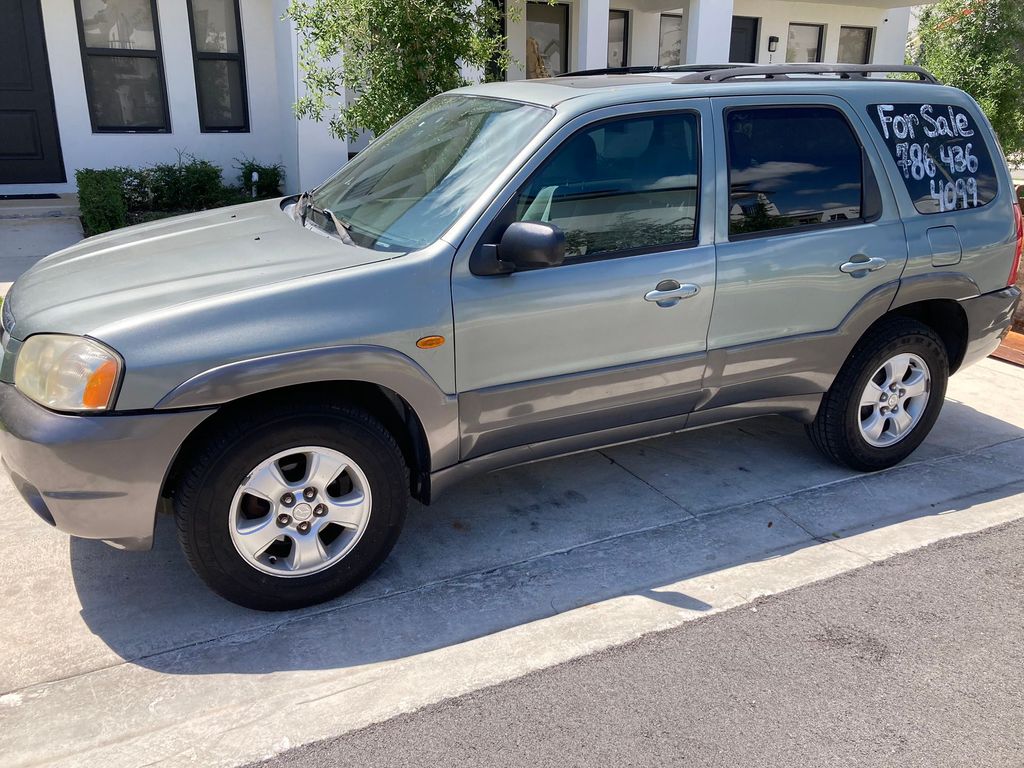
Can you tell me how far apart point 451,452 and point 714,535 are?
1.36 meters

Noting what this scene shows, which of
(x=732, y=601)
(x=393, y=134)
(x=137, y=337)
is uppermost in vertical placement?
(x=393, y=134)

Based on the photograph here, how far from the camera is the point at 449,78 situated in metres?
6.42

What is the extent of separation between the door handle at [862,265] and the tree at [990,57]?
23.4ft

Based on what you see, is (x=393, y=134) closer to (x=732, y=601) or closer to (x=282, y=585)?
(x=282, y=585)

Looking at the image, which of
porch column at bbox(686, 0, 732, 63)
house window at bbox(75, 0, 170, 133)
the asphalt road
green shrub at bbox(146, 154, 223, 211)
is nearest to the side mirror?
the asphalt road

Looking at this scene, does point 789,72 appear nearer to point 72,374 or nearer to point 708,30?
point 72,374

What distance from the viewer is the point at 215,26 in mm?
10953

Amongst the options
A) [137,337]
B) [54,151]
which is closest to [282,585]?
[137,337]

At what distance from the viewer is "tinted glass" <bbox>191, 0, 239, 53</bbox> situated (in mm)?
10836

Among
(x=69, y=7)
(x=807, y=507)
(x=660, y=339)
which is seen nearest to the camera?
(x=660, y=339)

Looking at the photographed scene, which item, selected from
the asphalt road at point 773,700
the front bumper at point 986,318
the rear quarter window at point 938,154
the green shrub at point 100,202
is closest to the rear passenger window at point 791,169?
the rear quarter window at point 938,154

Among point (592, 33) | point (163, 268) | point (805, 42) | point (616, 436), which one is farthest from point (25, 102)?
point (805, 42)

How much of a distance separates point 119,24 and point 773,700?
35.2 feet

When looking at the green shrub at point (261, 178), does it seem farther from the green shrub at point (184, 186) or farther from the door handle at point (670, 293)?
the door handle at point (670, 293)
